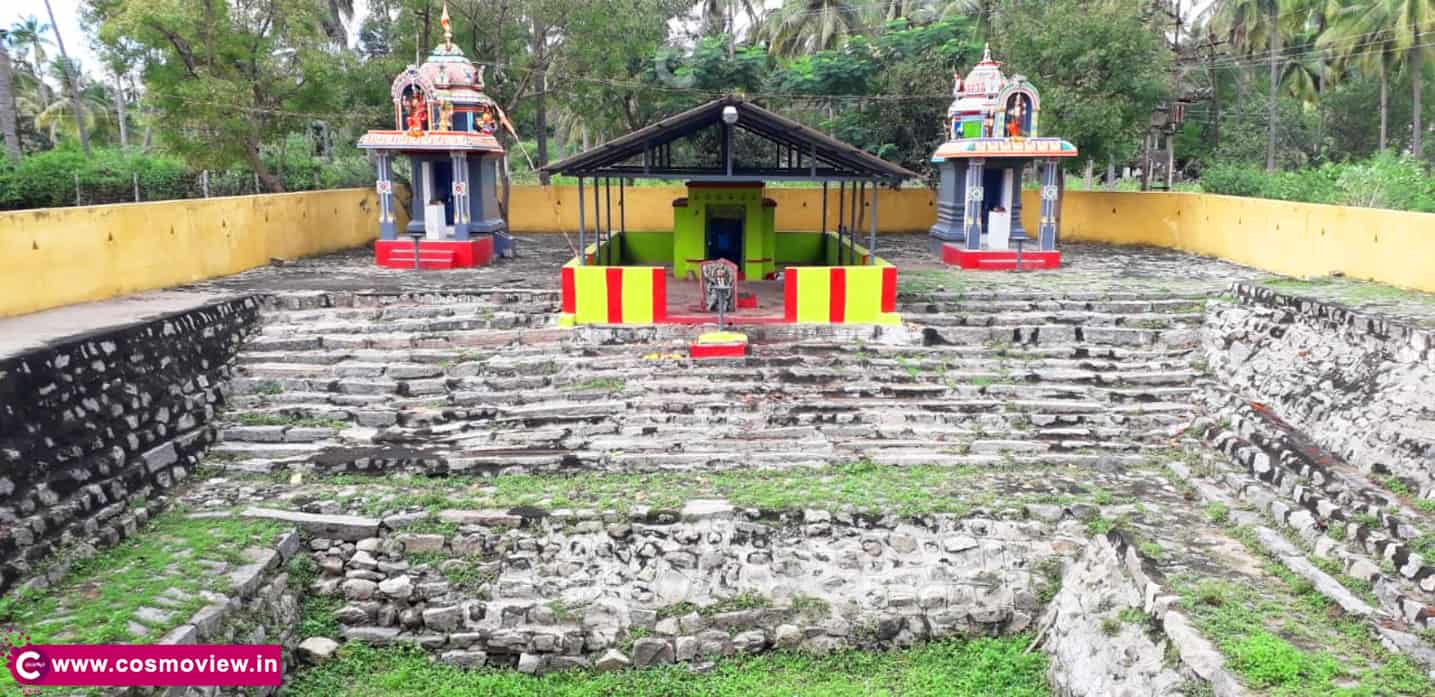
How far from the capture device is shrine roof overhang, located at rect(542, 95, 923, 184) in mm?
12922

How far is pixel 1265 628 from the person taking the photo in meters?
6.74

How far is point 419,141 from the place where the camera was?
18.4m

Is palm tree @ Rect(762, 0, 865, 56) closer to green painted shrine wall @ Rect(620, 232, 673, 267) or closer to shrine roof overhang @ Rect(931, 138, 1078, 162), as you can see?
shrine roof overhang @ Rect(931, 138, 1078, 162)

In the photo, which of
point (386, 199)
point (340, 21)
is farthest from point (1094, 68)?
point (340, 21)

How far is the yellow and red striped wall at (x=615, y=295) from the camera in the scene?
1283 centimetres

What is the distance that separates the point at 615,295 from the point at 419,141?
25.6 feet

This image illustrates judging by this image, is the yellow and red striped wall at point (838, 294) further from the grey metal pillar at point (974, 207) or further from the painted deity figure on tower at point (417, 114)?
the painted deity figure on tower at point (417, 114)

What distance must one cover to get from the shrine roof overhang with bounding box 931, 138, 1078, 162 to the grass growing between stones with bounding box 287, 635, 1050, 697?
12.4 meters

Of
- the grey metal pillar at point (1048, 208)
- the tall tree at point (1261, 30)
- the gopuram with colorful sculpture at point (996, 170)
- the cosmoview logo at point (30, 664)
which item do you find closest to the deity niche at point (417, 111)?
the gopuram with colorful sculpture at point (996, 170)

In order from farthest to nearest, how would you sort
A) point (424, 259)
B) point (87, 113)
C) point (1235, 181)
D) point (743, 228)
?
point (87, 113) → point (1235, 181) → point (424, 259) → point (743, 228)

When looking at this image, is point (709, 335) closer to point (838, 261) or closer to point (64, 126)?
point (838, 261)

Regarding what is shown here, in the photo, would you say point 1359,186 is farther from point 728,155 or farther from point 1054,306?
point 728,155

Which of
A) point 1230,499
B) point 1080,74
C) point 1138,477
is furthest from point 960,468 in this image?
point 1080,74

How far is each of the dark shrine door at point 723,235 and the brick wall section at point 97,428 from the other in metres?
8.06
